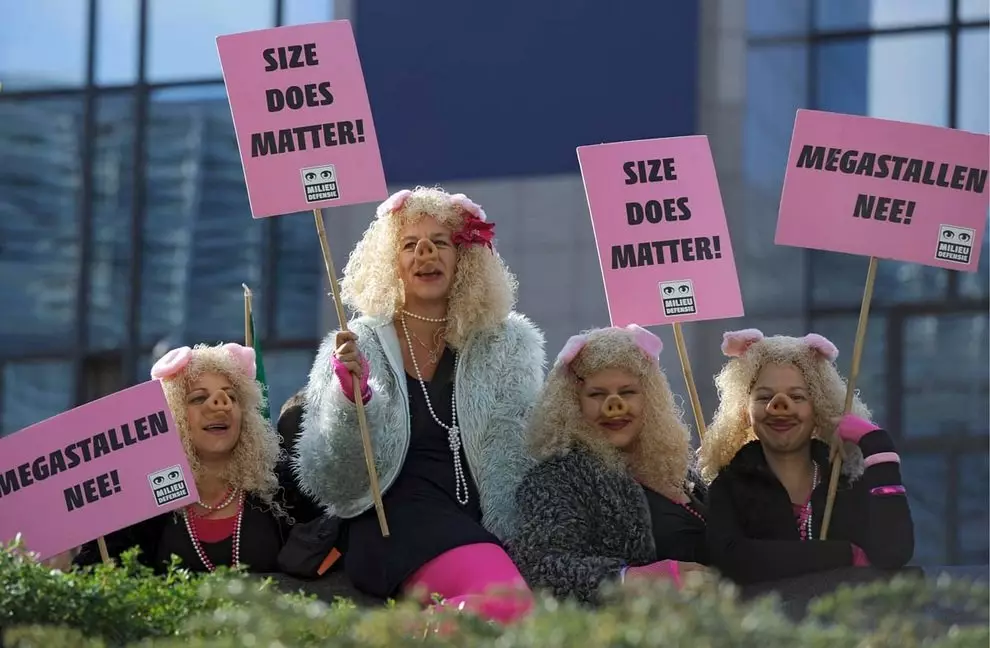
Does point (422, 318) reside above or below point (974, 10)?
below

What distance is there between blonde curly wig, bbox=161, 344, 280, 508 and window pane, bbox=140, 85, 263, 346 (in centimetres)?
703

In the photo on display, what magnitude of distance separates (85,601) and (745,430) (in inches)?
91.1

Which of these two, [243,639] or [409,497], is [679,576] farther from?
[243,639]

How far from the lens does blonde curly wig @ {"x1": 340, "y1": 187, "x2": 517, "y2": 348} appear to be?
586 centimetres

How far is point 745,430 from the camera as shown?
228 inches

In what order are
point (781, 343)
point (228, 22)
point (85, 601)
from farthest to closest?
point (228, 22) < point (781, 343) < point (85, 601)

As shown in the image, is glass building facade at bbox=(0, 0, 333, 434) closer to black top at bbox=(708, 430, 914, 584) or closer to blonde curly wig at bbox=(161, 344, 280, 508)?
blonde curly wig at bbox=(161, 344, 280, 508)

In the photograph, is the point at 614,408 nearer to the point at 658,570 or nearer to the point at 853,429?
the point at 658,570

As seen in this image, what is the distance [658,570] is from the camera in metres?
5.35

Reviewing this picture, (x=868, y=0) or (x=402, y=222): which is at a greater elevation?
(x=868, y=0)

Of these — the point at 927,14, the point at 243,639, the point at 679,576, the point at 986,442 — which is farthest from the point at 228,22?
the point at 243,639

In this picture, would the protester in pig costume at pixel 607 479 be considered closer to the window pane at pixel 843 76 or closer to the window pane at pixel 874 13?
the window pane at pixel 843 76

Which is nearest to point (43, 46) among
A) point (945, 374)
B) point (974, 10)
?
point (974, 10)

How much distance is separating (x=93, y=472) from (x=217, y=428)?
0.43 m
